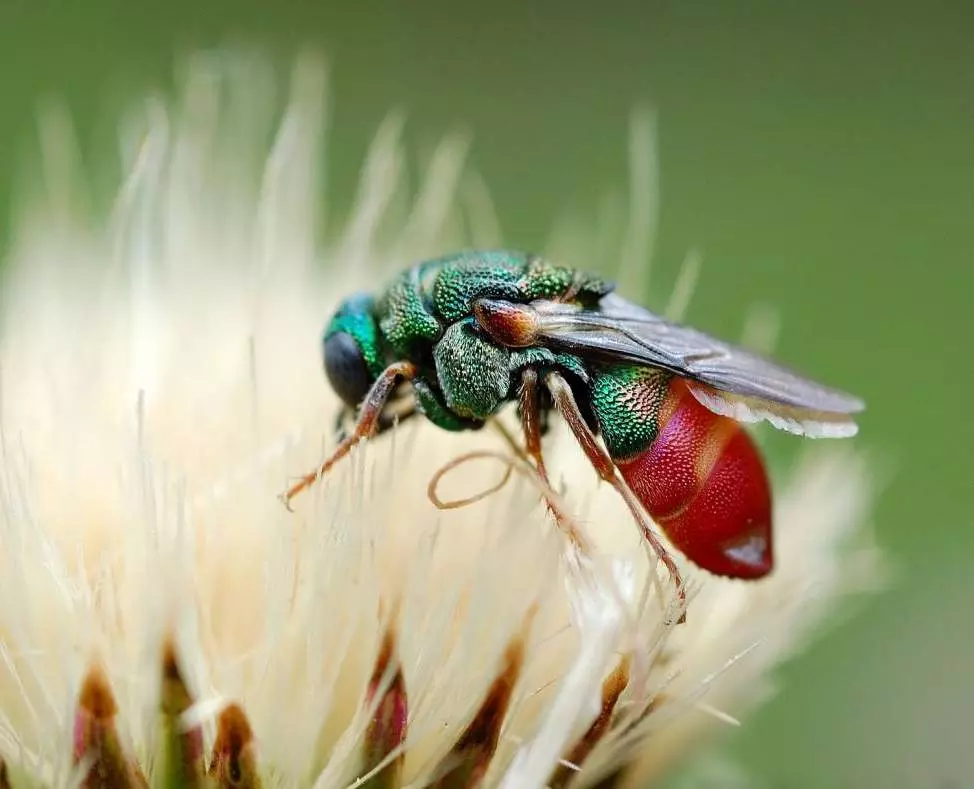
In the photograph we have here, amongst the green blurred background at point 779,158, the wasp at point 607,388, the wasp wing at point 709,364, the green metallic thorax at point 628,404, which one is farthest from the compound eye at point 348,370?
the green blurred background at point 779,158

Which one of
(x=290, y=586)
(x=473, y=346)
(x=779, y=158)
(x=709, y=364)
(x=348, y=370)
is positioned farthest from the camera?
(x=779, y=158)

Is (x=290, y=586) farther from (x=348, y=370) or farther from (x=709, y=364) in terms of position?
(x=709, y=364)

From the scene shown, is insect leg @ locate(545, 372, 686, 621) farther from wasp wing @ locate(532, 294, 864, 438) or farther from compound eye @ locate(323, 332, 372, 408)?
compound eye @ locate(323, 332, 372, 408)

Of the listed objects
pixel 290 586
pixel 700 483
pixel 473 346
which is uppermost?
pixel 473 346

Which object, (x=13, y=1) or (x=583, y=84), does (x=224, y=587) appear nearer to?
(x=13, y=1)

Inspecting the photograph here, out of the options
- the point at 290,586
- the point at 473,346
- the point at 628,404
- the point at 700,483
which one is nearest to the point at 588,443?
the point at 628,404

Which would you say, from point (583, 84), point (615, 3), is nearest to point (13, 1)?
point (583, 84)

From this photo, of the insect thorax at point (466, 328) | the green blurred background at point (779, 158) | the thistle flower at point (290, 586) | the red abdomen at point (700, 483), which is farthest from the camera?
the green blurred background at point (779, 158)

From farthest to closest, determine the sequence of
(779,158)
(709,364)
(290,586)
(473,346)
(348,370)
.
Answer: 1. (779,158)
2. (348,370)
3. (473,346)
4. (709,364)
5. (290,586)

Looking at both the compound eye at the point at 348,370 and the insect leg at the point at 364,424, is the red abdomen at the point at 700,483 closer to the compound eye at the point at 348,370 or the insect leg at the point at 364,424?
the insect leg at the point at 364,424
